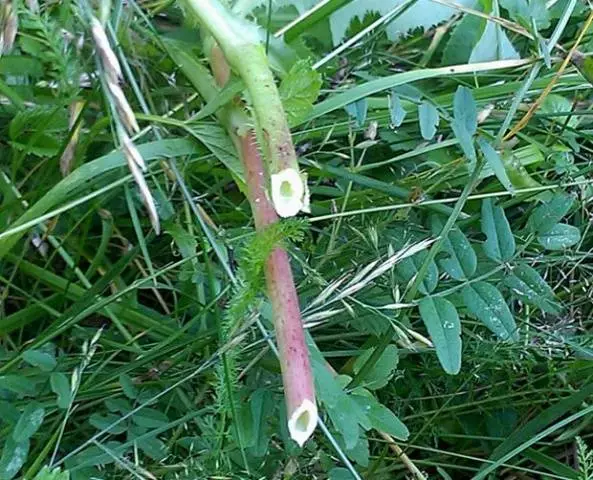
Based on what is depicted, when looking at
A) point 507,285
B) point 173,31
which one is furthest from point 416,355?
point 173,31

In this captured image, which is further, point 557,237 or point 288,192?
point 557,237

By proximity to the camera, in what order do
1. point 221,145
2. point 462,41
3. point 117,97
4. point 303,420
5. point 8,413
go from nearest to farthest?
point 303,420 < point 117,97 < point 221,145 < point 8,413 < point 462,41

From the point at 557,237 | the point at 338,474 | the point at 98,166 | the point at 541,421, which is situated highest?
the point at 98,166

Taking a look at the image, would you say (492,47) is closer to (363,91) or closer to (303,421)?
(363,91)

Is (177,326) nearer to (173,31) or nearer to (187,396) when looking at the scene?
(187,396)

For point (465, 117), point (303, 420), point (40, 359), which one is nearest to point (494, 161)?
point (465, 117)

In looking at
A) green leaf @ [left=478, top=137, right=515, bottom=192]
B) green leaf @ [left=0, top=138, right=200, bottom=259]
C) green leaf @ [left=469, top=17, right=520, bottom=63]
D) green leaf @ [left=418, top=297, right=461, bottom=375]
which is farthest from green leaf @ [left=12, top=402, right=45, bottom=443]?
green leaf @ [left=469, top=17, right=520, bottom=63]
